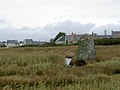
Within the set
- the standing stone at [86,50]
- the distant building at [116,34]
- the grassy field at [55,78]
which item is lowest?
the grassy field at [55,78]

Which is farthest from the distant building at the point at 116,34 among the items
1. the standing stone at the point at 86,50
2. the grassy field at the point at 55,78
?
the grassy field at the point at 55,78

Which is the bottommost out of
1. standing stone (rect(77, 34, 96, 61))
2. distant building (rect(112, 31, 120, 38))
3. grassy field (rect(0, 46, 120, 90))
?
grassy field (rect(0, 46, 120, 90))

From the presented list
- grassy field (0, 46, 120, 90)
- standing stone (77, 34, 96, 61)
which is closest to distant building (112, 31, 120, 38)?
standing stone (77, 34, 96, 61)

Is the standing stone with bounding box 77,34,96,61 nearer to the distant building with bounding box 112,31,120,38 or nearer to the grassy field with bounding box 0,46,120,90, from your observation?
the grassy field with bounding box 0,46,120,90

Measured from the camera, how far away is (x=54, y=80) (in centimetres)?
1380

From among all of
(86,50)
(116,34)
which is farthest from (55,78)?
(116,34)

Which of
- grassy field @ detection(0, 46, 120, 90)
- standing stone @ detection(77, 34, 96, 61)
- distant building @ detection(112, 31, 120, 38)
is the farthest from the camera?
distant building @ detection(112, 31, 120, 38)

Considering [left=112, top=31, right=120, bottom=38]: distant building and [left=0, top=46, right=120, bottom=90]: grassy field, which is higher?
[left=112, top=31, right=120, bottom=38]: distant building

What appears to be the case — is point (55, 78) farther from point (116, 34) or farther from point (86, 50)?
point (116, 34)

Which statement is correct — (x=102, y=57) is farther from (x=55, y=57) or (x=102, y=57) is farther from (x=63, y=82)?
(x=63, y=82)

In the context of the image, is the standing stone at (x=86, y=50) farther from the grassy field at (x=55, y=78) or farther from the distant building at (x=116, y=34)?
the distant building at (x=116, y=34)

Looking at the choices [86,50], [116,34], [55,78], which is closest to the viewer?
[55,78]

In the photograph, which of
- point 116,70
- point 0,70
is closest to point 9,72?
point 0,70

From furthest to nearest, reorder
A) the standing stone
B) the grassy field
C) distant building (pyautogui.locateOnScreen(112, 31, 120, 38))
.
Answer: distant building (pyautogui.locateOnScreen(112, 31, 120, 38)) → the standing stone → the grassy field
